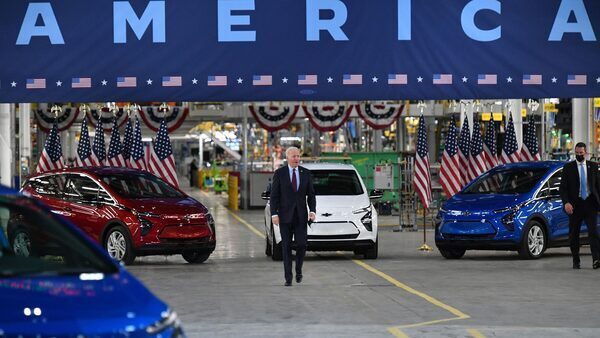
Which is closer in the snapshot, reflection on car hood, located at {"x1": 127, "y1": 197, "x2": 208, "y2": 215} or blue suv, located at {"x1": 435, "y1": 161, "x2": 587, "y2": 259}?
reflection on car hood, located at {"x1": 127, "y1": 197, "x2": 208, "y2": 215}

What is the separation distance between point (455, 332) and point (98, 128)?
2044cm

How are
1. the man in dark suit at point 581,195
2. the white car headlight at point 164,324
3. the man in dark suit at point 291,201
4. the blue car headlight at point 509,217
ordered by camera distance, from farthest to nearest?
the blue car headlight at point 509,217, the man in dark suit at point 581,195, the man in dark suit at point 291,201, the white car headlight at point 164,324

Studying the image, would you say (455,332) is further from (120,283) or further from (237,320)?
(120,283)

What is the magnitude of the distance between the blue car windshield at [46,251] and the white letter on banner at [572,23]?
1314 centimetres

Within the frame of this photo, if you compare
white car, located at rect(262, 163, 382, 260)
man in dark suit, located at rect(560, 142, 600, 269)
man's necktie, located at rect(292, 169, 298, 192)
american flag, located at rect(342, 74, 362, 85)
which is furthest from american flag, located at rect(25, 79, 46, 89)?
man in dark suit, located at rect(560, 142, 600, 269)

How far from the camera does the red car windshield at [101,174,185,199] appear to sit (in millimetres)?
20344

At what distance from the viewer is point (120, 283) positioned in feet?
22.3

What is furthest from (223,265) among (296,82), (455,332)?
(455,332)

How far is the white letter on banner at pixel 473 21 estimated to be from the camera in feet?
64.7

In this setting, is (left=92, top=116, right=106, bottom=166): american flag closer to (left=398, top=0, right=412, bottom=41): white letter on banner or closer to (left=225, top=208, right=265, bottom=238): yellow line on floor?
(left=225, top=208, right=265, bottom=238): yellow line on floor

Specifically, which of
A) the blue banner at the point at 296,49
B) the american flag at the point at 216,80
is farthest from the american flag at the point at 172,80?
the american flag at the point at 216,80

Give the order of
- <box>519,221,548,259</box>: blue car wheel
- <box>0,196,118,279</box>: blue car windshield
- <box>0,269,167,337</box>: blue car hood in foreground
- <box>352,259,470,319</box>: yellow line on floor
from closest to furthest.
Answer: <box>0,269,167,337</box>: blue car hood in foreground < <box>0,196,118,279</box>: blue car windshield < <box>352,259,470,319</box>: yellow line on floor < <box>519,221,548,259</box>: blue car wheel

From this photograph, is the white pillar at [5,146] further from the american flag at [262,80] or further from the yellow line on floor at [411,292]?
the yellow line on floor at [411,292]

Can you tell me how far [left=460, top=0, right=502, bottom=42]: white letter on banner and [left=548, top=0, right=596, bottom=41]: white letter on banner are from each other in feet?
3.01
